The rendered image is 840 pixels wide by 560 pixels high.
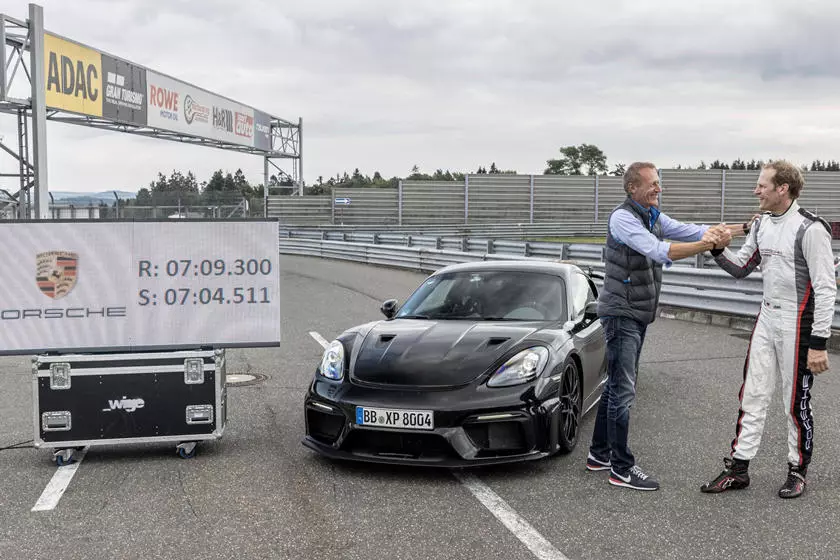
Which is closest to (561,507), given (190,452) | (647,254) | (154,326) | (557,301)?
(647,254)

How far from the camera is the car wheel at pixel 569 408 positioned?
5.26 meters

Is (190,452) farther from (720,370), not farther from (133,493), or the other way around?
(720,370)

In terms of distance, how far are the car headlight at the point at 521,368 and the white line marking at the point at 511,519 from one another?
1.93ft

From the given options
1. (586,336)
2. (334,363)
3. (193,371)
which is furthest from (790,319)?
(193,371)

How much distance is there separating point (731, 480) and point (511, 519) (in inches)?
53.9

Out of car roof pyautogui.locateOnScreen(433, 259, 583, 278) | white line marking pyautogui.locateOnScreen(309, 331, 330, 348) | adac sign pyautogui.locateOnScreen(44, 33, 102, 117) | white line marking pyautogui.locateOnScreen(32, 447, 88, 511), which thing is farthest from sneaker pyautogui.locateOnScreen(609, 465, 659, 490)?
adac sign pyautogui.locateOnScreen(44, 33, 102, 117)

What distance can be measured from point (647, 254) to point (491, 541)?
70.8 inches

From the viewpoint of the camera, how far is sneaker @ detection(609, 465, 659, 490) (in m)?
4.73

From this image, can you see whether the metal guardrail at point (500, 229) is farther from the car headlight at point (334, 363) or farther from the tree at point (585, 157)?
the tree at point (585, 157)

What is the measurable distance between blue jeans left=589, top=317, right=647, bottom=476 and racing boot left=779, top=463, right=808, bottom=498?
2.69 feet

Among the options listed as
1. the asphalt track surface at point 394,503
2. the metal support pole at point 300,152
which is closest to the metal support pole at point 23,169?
the asphalt track surface at point 394,503

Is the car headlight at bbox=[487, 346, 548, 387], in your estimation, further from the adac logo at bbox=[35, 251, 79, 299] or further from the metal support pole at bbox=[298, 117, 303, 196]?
the metal support pole at bbox=[298, 117, 303, 196]

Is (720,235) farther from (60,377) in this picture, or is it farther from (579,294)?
(60,377)

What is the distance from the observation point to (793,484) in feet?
15.2
